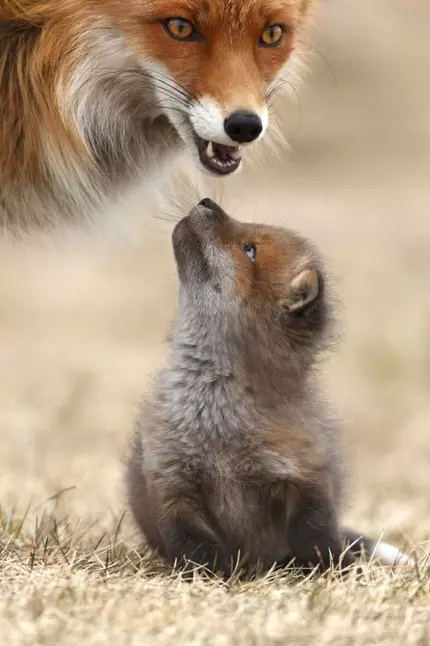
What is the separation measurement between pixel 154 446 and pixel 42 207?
188 cm

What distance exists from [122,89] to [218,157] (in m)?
0.71

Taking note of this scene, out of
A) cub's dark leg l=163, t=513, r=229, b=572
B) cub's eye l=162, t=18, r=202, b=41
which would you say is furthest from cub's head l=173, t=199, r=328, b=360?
cub's eye l=162, t=18, r=202, b=41

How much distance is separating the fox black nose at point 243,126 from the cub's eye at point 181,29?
475 millimetres

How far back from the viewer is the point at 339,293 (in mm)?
5457

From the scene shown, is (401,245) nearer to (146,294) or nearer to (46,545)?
(146,294)

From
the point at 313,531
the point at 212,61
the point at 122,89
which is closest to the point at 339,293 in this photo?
the point at 212,61

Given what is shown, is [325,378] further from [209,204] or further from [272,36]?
[272,36]

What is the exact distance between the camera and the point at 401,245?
15.9 metres

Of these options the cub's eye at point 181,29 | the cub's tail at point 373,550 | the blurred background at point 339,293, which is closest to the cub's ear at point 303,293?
the blurred background at point 339,293

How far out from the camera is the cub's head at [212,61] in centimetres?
513

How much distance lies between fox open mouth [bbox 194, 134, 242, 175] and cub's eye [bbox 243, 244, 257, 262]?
720 millimetres

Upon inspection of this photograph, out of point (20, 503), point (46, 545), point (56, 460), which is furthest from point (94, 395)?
point (46, 545)

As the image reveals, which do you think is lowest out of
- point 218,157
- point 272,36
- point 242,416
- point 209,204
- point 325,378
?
point 242,416

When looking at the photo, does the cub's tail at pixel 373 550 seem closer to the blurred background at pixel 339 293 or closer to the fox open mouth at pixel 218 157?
the blurred background at pixel 339 293
